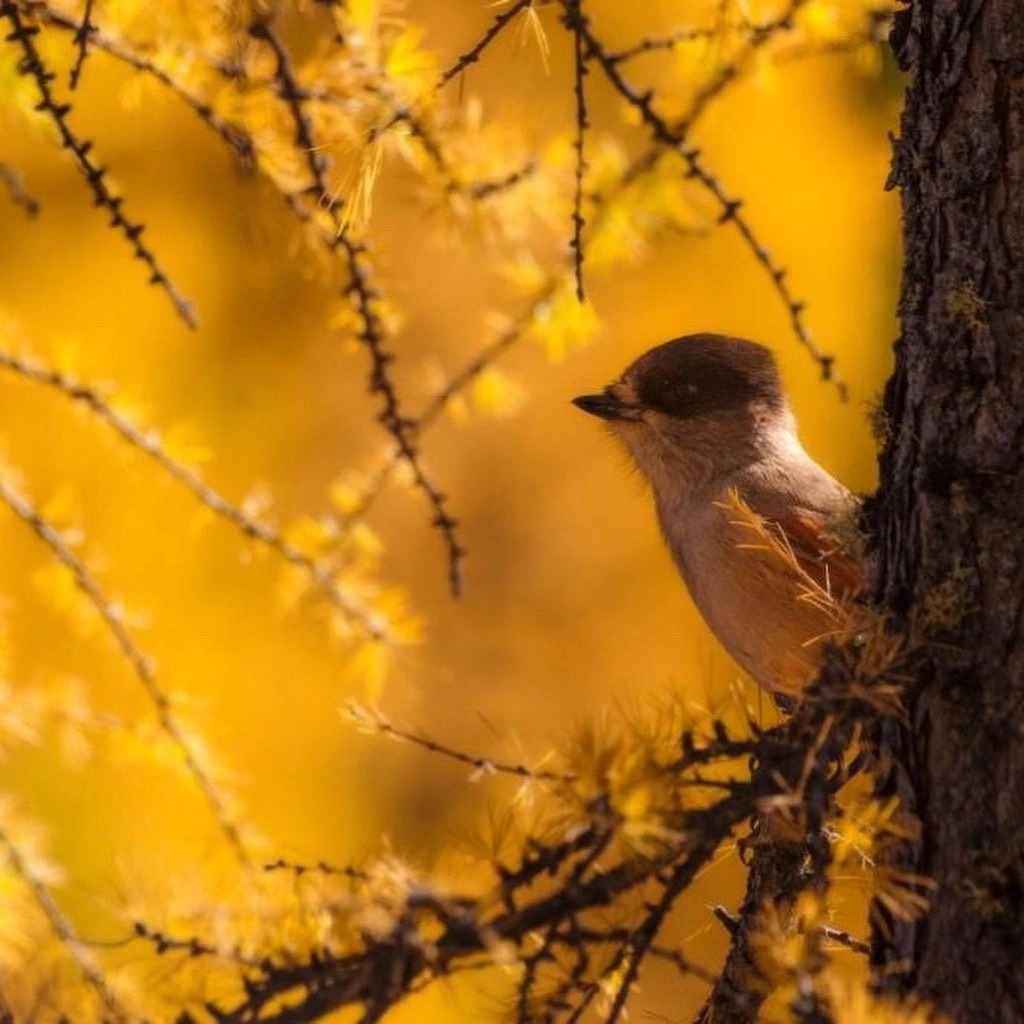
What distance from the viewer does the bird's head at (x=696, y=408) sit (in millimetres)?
3221

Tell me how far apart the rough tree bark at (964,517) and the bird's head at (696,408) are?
133cm

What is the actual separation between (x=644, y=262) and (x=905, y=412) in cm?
527

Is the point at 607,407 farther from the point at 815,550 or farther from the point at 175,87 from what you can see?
the point at 175,87

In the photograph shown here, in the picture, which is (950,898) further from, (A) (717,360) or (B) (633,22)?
(B) (633,22)

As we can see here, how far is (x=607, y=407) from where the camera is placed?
3.28 meters

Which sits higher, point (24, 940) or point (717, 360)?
point (717, 360)

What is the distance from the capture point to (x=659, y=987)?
275 inches

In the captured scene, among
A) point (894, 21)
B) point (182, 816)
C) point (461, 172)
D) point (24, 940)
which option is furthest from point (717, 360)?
point (182, 816)

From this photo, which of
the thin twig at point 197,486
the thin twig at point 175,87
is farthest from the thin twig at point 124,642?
the thin twig at point 175,87

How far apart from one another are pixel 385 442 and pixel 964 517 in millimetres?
4381

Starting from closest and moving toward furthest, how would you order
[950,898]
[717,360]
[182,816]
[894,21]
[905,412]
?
[950,898] < [905,412] < [894,21] < [717,360] < [182,816]

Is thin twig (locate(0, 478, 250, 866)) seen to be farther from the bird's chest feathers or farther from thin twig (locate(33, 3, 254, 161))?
the bird's chest feathers

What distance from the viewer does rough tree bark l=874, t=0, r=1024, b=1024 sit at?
1690 millimetres

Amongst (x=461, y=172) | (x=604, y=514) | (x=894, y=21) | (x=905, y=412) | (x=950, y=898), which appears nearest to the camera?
(x=950, y=898)
